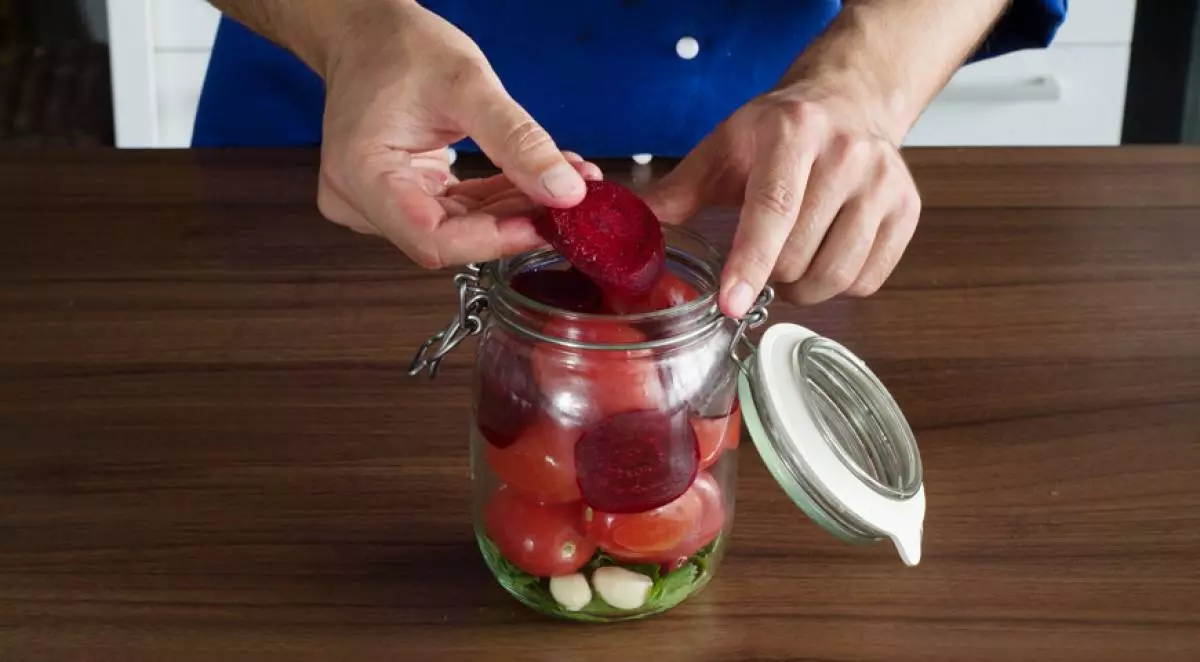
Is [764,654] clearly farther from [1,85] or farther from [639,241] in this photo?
[1,85]

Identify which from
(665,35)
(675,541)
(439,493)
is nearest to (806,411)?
(675,541)

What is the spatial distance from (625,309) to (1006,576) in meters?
0.20

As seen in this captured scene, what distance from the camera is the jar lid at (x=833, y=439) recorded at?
0.45 meters

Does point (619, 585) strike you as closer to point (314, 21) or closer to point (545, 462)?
point (545, 462)

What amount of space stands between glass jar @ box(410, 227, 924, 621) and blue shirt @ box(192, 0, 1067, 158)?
0.50m

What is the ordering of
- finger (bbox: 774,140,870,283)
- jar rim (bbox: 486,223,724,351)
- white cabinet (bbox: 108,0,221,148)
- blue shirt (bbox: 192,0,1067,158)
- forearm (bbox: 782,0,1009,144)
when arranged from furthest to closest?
white cabinet (bbox: 108,0,221,148), blue shirt (bbox: 192,0,1067,158), forearm (bbox: 782,0,1009,144), finger (bbox: 774,140,870,283), jar rim (bbox: 486,223,724,351)

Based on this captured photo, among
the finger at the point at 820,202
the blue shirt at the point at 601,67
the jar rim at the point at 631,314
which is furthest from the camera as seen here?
the blue shirt at the point at 601,67

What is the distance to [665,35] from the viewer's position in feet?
3.19

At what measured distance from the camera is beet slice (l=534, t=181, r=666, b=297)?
0.46 m

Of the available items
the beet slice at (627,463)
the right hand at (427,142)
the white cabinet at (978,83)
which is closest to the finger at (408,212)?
the right hand at (427,142)

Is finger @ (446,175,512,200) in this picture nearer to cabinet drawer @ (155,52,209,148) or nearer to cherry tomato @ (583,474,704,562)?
cherry tomato @ (583,474,704,562)

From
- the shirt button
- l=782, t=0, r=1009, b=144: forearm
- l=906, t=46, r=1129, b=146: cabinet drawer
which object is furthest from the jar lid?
l=906, t=46, r=1129, b=146: cabinet drawer

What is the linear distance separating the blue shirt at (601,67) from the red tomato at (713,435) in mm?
523

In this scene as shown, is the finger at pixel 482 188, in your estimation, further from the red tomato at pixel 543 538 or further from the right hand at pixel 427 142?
the red tomato at pixel 543 538
